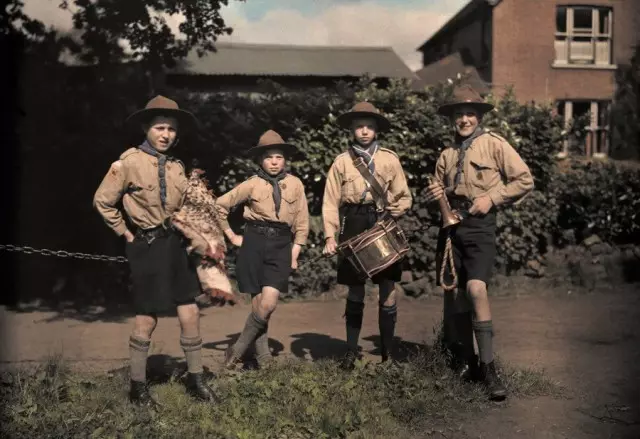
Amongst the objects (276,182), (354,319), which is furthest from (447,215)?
(276,182)

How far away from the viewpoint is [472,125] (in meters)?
5.52

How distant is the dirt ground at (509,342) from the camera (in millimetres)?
4734

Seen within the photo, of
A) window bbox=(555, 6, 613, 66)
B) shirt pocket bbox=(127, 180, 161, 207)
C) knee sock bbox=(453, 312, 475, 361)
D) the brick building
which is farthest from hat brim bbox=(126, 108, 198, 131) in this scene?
window bbox=(555, 6, 613, 66)

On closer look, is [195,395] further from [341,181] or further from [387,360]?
[341,181]

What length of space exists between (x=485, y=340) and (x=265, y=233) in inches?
76.8

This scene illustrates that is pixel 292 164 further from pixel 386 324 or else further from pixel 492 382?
pixel 492 382

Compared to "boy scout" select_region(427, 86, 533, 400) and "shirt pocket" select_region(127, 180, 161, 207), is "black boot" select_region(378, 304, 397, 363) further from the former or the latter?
"shirt pocket" select_region(127, 180, 161, 207)

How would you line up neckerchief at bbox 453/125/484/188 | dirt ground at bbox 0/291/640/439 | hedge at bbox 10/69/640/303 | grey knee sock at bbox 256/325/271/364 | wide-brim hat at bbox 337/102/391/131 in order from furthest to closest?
hedge at bbox 10/69/640/303 < grey knee sock at bbox 256/325/271/364 < wide-brim hat at bbox 337/102/391/131 < neckerchief at bbox 453/125/484/188 < dirt ground at bbox 0/291/640/439

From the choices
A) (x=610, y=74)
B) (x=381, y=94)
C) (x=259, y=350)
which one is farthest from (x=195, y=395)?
(x=610, y=74)

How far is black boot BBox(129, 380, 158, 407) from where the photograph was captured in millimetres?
4852

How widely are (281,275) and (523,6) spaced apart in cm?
2323

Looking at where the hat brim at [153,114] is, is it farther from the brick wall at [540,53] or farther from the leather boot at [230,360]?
the brick wall at [540,53]

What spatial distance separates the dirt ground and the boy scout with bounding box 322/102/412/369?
0.81 meters

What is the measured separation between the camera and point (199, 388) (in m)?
5.01
